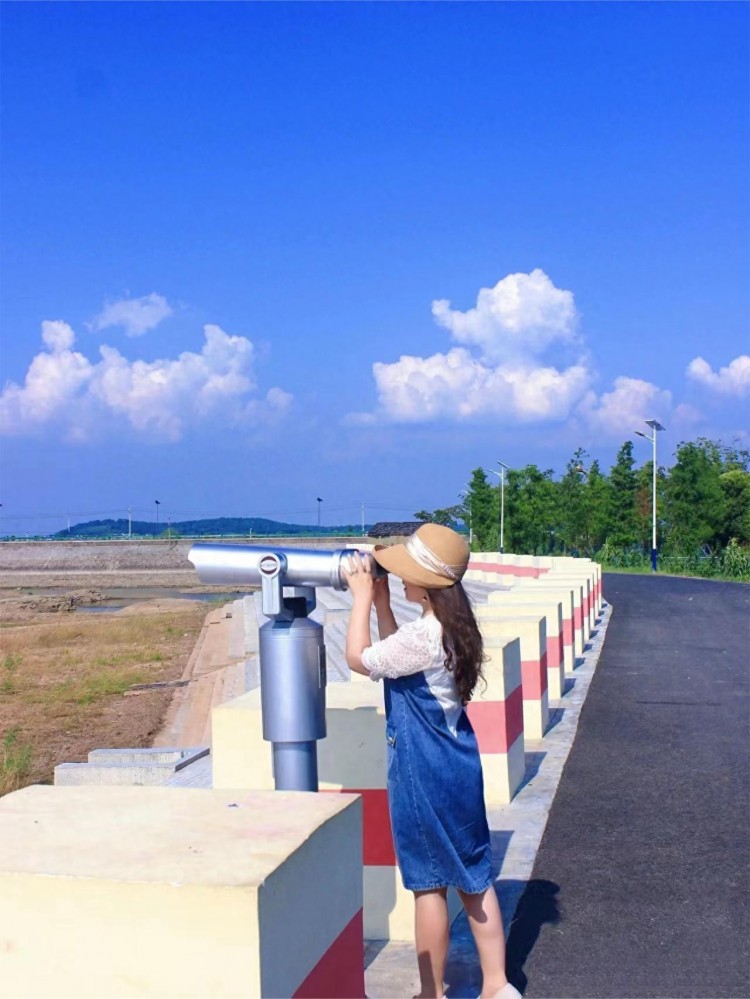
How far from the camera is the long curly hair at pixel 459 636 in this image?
3.70m

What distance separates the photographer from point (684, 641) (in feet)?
57.9

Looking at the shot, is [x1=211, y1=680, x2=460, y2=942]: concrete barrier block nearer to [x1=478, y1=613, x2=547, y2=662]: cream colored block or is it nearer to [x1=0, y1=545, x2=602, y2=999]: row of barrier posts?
[x1=0, y1=545, x2=602, y2=999]: row of barrier posts

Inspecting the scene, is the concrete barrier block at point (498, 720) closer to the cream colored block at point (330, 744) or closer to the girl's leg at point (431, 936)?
the cream colored block at point (330, 744)

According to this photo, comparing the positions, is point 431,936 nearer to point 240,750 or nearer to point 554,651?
point 240,750

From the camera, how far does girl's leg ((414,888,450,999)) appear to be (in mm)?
3811

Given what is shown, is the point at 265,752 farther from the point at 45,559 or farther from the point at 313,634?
the point at 45,559

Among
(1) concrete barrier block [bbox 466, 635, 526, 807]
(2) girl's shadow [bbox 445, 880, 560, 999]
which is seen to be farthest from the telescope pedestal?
(1) concrete barrier block [bbox 466, 635, 526, 807]

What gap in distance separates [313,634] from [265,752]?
1.35 meters

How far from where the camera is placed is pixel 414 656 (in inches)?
144

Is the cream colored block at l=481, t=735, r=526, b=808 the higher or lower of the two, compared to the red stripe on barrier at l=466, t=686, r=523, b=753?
lower

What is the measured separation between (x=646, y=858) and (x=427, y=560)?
10.3 feet

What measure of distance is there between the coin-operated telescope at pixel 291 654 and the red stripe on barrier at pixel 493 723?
130 inches

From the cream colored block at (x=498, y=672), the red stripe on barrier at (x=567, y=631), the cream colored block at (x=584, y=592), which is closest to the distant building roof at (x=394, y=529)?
the cream colored block at (x=498, y=672)

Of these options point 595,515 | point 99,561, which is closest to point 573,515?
point 595,515
